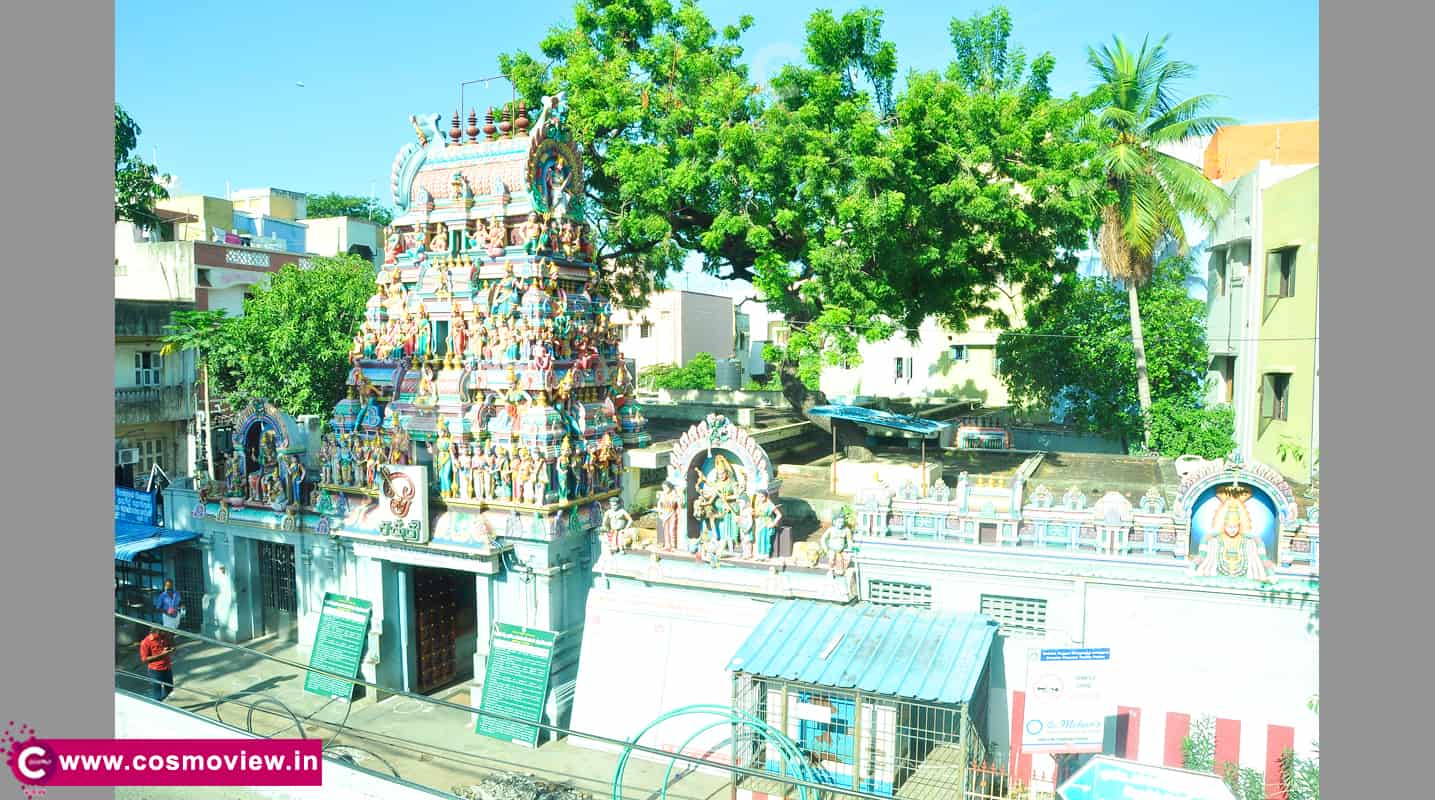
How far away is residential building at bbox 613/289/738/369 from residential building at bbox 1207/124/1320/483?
87.0ft

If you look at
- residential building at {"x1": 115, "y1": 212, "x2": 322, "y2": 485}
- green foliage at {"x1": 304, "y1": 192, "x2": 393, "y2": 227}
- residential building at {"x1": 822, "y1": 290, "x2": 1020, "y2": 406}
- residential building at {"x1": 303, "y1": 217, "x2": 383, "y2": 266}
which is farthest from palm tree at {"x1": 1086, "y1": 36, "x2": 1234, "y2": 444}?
green foliage at {"x1": 304, "y1": 192, "x2": 393, "y2": 227}

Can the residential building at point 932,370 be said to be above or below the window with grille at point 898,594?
above

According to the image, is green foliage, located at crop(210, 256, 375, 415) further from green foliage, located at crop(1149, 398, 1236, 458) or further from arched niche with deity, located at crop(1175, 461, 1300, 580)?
green foliage, located at crop(1149, 398, 1236, 458)

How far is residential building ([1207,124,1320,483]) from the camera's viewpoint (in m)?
24.1

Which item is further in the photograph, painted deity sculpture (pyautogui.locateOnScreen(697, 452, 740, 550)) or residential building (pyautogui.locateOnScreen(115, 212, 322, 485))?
residential building (pyautogui.locateOnScreen(115, 212, 322, 485))

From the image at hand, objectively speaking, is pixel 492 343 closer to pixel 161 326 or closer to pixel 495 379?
pixel 495 379

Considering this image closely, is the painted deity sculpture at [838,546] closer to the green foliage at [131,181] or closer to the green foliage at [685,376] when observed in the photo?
the green foliage at [131,181]

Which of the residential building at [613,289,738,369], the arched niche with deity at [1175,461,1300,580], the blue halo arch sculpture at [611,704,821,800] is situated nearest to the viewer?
the blue halo arch sculpture at [611,704,821,800]

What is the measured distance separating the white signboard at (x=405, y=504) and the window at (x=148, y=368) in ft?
65.6

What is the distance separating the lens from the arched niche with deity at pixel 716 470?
15.4m

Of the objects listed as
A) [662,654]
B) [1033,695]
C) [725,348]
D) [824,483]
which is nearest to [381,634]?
[662,654]

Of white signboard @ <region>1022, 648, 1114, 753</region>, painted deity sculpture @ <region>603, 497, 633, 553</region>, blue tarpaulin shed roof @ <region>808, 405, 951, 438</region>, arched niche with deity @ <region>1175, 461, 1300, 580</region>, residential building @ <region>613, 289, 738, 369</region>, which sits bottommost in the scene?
white signboard @ <region>1022, 648, 1114, 753</region>

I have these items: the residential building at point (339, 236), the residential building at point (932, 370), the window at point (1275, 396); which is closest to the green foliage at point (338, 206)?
the residential building at point (339, 236)

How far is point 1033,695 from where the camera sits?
11547mm
